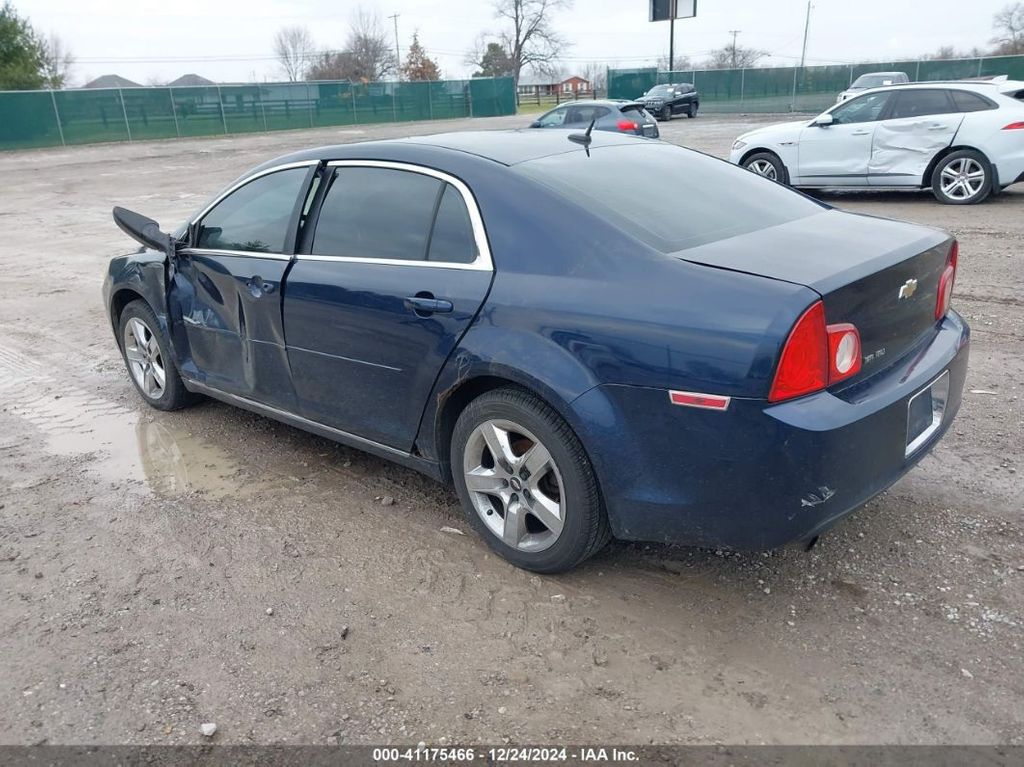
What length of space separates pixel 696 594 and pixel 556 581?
0.54 meters

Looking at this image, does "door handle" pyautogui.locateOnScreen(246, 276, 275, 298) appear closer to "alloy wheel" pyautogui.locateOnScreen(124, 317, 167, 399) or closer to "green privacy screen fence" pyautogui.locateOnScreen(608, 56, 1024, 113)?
"alloy wheel" pyautogui.locateOnScreen(124, 317, 167, 399)

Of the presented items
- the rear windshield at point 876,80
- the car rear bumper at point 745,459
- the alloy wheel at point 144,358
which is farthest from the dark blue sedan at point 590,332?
the rear windshield at point 876,80

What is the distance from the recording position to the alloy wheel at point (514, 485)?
315 centimetres

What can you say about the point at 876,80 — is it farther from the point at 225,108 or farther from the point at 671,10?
the point at 225,108

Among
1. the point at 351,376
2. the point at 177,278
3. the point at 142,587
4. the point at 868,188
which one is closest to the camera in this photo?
the point at 142,587

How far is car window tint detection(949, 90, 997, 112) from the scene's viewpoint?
10.6 m

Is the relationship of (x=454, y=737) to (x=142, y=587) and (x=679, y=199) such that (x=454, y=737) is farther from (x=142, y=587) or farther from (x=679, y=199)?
(x=679, y=199)

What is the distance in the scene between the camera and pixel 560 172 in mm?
3422

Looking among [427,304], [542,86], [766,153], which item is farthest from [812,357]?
[542,86]

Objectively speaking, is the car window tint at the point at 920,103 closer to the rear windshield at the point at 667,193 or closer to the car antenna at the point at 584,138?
the rear windshield at the point at 667,193

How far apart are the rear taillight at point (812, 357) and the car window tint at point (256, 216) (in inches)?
→ 98.4

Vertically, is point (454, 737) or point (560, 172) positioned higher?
point (560, 172)

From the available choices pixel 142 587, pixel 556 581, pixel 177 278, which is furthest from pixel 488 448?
pixel 177 278

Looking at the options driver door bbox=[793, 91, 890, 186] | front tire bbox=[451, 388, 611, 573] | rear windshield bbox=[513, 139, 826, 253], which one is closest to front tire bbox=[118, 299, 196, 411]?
front tire bbox=[451, 388, 611, 573]
